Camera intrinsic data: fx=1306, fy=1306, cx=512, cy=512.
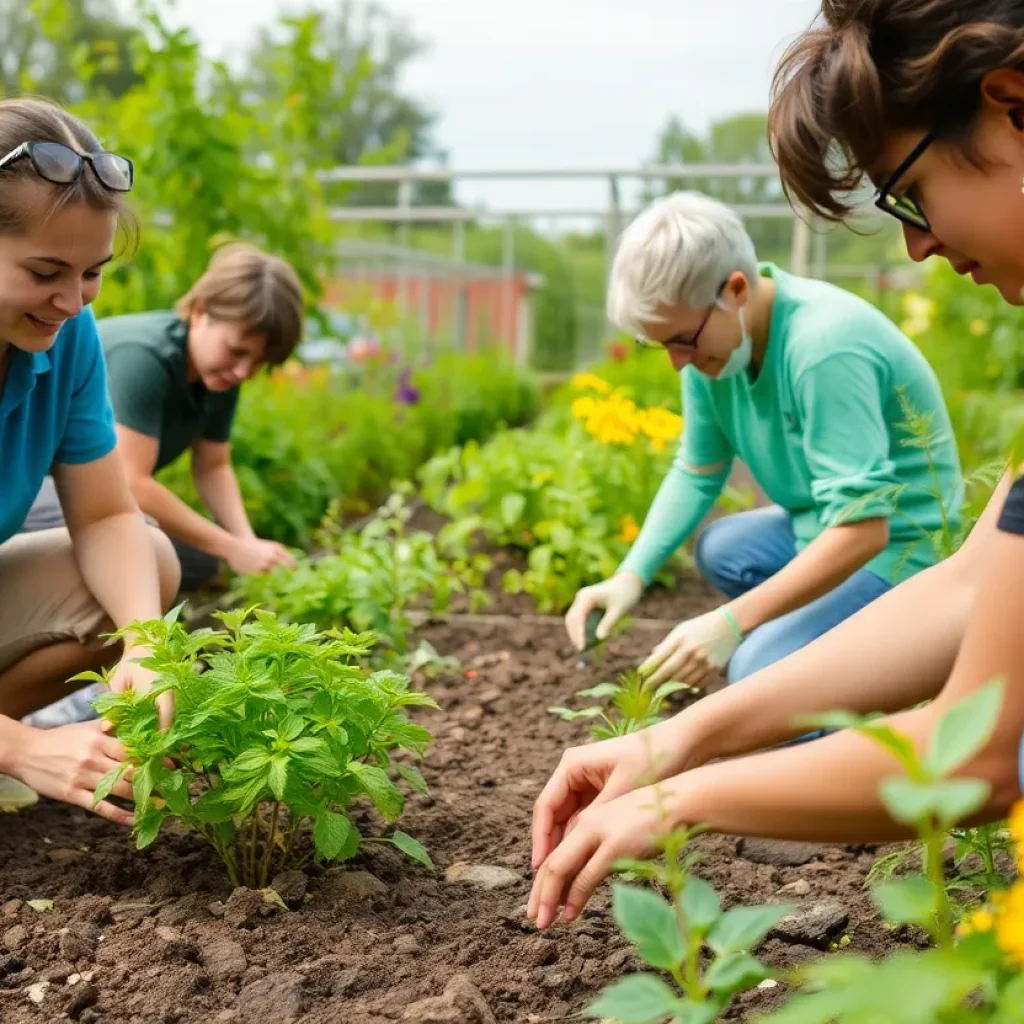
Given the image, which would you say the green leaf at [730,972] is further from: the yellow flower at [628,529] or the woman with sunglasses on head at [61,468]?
the yellow flower at [628,529]

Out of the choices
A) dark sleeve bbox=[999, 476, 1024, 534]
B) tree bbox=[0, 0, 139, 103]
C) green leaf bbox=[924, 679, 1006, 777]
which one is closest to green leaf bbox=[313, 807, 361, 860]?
dark sleeve bbox=[999, 476, 1024, 534]

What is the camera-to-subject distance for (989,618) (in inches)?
46.2

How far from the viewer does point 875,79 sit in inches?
57.1

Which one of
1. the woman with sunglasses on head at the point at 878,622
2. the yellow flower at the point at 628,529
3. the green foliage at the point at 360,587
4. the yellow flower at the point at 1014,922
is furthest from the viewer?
the yellow flower at the point at 628,529

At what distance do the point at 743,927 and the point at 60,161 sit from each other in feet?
5.27

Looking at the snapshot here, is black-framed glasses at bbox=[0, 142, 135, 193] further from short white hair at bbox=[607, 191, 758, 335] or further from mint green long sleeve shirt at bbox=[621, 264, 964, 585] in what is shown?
mint green long sleeve shirt at bbox=[621, 264, 964, 585]

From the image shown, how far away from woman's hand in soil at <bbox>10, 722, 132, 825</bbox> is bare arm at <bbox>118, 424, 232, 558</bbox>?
4.53 feet

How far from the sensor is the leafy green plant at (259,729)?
1791 mm

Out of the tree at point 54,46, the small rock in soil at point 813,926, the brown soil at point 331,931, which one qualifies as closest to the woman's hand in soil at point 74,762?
the brown soil at point 331,931

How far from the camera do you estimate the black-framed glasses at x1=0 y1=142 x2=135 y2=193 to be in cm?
204

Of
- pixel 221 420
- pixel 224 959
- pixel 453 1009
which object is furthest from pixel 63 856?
pixel 221 420

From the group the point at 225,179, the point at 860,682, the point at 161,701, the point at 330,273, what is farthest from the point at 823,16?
the point at 330,273

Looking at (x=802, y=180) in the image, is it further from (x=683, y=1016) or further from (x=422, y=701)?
(x=683, y=1016)

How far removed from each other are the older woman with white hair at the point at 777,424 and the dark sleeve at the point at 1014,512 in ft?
3.60
